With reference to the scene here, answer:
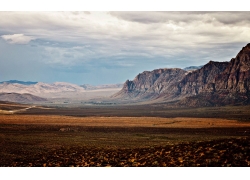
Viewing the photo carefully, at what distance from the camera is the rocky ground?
24609mm

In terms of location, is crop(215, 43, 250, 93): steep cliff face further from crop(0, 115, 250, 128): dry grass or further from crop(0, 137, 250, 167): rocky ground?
crop(0, 137, 250, 167): rocky ground

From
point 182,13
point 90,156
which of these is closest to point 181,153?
point 90,156

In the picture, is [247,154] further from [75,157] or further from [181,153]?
[75,157]

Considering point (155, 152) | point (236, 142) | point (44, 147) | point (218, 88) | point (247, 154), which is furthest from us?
point (218, 88)

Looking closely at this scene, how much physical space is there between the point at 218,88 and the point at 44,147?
142m

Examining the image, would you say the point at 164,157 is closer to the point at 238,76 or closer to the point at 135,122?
the point at 135,122

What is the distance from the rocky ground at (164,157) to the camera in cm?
2461

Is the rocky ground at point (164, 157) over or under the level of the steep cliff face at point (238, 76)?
under

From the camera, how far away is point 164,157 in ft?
90.1

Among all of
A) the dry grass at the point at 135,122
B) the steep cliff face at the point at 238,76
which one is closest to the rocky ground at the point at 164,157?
the dry grass at the point at 135,122

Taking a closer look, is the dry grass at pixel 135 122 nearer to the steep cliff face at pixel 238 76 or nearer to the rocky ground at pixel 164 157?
the rocky ground at pixel 164 157

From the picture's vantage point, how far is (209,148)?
88.4ft

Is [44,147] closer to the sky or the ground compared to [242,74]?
closer to the ground
